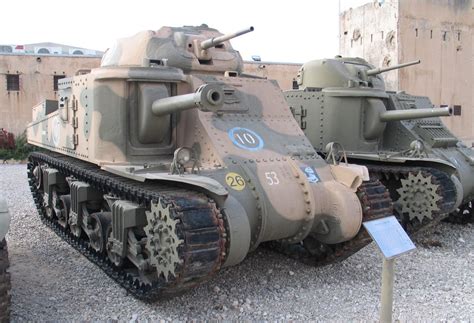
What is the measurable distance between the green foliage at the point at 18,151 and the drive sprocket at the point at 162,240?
54.2ft

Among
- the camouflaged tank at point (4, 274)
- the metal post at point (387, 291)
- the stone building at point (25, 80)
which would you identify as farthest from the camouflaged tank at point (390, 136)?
the stone building at point (25, 80)

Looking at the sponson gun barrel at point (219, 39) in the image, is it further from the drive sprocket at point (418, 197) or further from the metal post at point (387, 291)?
the drive sprocket at point (418, 197)

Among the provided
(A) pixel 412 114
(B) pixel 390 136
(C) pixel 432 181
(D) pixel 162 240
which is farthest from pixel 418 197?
(D) pixel 162 240

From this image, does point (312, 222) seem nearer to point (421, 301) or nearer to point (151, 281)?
point (421, 301)

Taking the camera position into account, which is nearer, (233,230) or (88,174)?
(233,230)

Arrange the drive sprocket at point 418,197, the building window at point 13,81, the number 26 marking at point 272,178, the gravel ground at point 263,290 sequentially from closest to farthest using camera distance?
the gravel ground at point 263,290 → the number 26 marking at point 272,178 → the drive sprocket at point 418,197 → the building window at point 13,81

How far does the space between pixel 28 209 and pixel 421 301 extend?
713cm

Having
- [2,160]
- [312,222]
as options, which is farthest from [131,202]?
[2,160]

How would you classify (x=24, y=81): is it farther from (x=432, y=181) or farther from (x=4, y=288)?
(x=4, y=288)

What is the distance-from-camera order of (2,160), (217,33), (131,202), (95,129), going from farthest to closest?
(2,160) → (217,33) → (95,129) → (131,202)

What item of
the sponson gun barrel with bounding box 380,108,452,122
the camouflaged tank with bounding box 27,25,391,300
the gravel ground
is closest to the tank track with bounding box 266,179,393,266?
the camouflaged tank with bounding box 27,25,391,300

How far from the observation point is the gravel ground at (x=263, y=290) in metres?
4.91

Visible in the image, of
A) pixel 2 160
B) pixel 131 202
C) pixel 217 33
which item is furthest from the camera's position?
pixel 2 160

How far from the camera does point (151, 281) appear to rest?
495 centimetres
